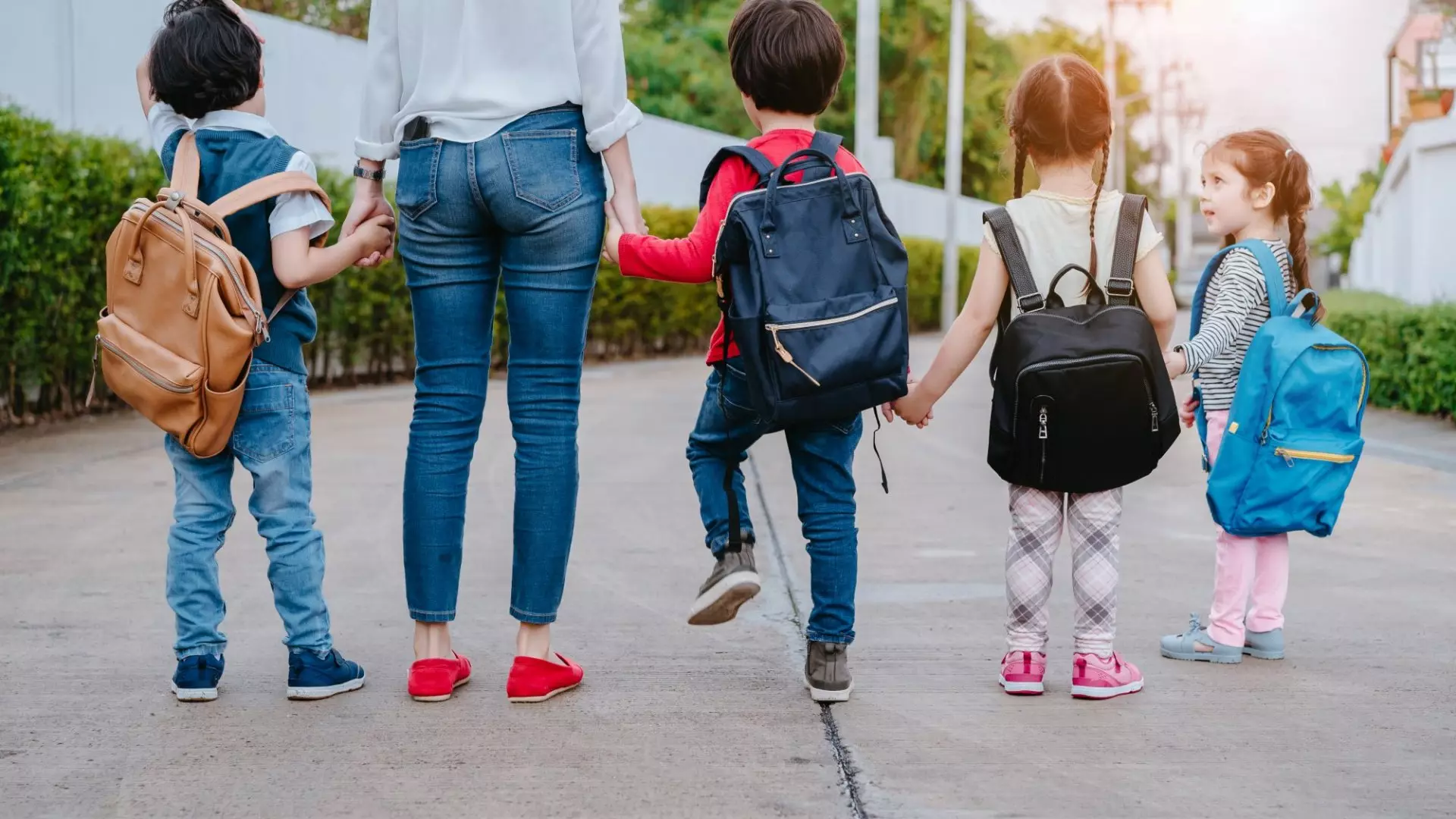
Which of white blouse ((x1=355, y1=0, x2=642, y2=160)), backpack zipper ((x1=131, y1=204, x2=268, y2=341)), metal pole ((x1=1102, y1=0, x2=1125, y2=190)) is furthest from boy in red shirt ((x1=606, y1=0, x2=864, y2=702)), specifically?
metal pole ((x1=1102, y1=0, x2=1125, y2=190))

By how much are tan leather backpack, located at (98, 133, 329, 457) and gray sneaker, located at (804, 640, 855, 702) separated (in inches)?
54.8

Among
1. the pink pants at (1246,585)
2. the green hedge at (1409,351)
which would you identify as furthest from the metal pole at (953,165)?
the pink pants at (1246,585)

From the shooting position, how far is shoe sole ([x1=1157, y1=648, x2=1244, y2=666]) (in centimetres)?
385

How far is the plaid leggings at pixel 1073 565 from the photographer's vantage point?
3525mm

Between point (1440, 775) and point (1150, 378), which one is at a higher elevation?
point (1150, 378)

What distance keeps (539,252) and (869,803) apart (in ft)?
4.40

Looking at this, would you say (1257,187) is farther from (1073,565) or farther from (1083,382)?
(1073,565)

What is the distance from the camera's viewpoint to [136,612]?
14.1 ft

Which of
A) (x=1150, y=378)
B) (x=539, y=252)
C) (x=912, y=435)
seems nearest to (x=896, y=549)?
(x=1150, y=378)

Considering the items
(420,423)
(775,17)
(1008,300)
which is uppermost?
(775,17)

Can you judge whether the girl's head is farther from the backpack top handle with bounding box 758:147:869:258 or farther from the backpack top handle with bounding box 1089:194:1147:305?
the backpack top handle with bounding box 758:147:869:258

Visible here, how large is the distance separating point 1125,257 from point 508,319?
1377 mm

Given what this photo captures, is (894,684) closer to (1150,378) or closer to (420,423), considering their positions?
(1150,378)

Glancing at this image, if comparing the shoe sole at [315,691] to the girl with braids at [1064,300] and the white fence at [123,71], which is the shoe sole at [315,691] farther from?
the white fence at [123,71]
